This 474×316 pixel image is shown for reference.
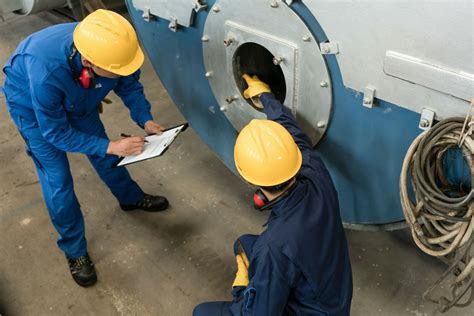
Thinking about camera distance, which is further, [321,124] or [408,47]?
[321,124]

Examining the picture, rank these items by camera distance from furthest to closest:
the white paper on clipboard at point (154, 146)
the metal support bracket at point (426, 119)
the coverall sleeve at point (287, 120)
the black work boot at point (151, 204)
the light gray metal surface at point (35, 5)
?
the light gray metal surface at point (35, 5)
the black work boot at point (151, 204)
the white paper on clipboard at point (154, 146)
the coverall sleeve at point (287, 120)
the metal support bracket at point (426, 119)

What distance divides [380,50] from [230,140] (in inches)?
33.9

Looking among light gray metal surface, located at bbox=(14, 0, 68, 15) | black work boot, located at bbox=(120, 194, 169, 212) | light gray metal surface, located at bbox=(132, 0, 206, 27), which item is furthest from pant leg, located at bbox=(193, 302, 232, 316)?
light gray metal surface, located at bbox=(14, 0, 68, 15)

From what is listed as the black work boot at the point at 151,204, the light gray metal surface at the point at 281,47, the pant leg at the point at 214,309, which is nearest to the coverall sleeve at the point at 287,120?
the light gray metal surface at the point at 281,47

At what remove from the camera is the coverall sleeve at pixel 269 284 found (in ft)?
3.13

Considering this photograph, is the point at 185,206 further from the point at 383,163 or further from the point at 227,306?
the point at 383,163

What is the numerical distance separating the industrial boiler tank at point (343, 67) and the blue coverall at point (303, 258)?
18 cm

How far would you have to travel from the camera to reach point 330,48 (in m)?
1.03

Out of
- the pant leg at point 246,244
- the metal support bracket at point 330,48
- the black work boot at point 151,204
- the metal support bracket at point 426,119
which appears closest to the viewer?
the metal support bracket at point 426,119

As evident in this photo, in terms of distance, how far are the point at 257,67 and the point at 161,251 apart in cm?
89

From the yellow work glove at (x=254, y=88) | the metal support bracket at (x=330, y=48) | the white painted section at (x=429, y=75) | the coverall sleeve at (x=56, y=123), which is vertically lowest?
the coverall sleeve at (x=56, y=123)

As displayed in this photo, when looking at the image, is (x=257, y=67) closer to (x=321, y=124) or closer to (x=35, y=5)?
(x=321, y=124)

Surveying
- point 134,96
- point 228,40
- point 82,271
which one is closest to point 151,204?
point 82,271

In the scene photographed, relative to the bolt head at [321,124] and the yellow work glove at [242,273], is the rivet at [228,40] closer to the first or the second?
the bolt head at [321,124]
